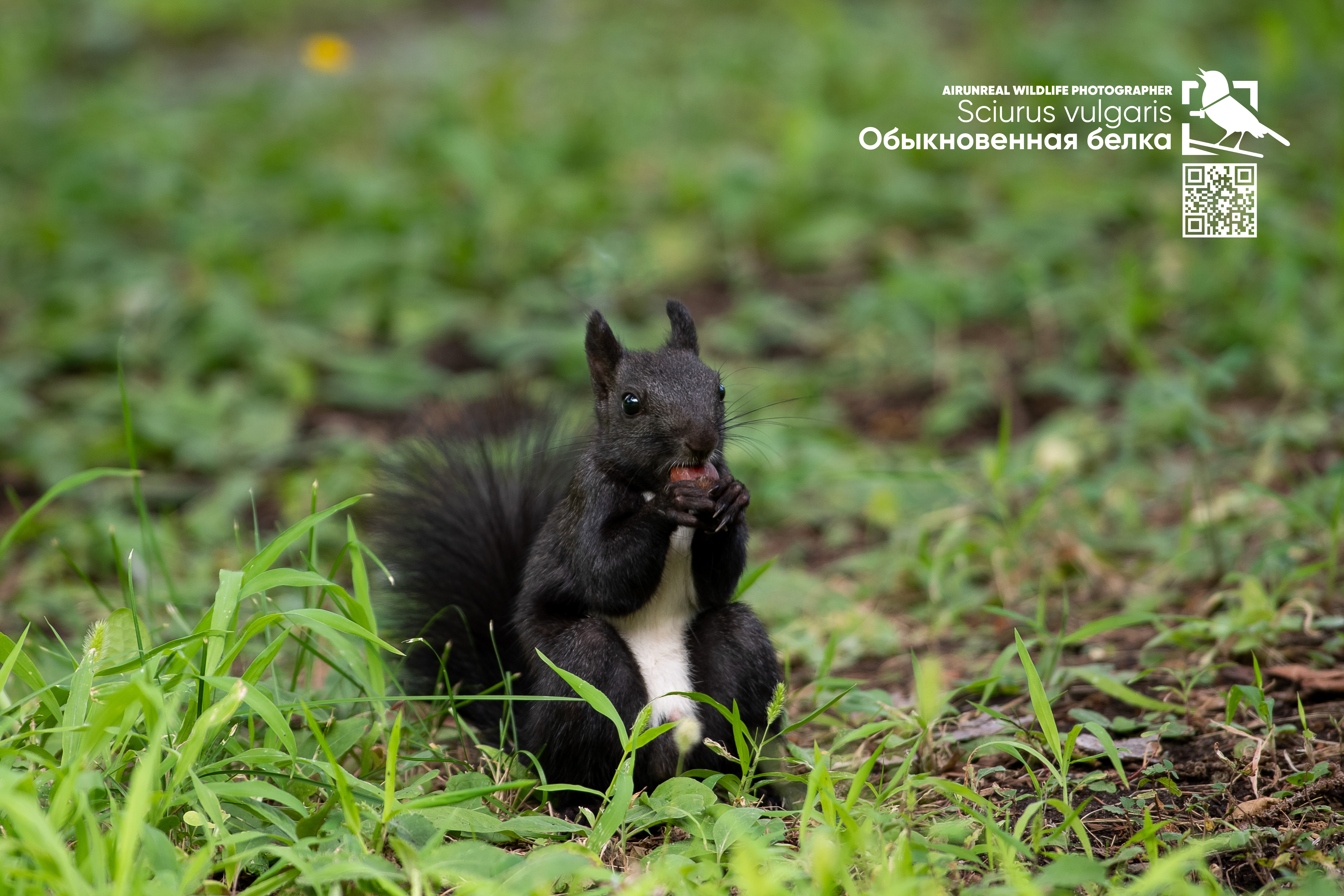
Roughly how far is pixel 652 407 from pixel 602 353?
0.21m

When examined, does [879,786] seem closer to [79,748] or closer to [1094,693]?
[1094,693]

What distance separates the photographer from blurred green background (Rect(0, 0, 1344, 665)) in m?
3.51

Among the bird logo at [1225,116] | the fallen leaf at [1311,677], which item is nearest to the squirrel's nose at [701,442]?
the fallen leaf at [1311,677]

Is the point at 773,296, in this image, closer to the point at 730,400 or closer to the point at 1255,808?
the point at 730,400

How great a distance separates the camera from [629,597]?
2.22 m

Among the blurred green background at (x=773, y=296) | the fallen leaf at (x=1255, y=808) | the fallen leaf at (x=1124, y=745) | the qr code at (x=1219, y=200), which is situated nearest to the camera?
the fallen leaf at (x=1255, y=808)

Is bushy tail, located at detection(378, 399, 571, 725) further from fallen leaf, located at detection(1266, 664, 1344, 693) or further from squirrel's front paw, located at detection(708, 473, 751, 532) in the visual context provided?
fallen leaf, located at detection(1266, 664, 1344, 693)

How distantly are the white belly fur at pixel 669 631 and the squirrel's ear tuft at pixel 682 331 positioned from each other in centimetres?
42

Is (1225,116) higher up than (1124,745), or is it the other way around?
(1225,116)

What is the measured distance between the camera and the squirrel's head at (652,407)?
2221mm

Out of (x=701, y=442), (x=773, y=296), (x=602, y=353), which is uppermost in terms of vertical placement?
(x=773, y=296)

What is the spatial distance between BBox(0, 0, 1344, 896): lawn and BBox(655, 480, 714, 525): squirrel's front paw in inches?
14.3

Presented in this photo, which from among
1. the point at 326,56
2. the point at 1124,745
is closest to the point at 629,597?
the point at 1124,745

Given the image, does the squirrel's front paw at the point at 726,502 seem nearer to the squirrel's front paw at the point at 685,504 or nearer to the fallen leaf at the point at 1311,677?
the squirrel's front paw at the point at 685,504
